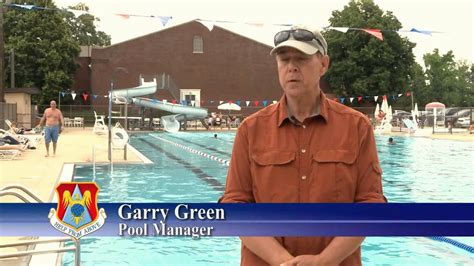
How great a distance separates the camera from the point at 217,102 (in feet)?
137

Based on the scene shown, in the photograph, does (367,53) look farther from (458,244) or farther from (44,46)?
(44,46)

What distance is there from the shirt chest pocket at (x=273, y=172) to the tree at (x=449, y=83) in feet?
71.6

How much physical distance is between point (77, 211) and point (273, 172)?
1539 mm

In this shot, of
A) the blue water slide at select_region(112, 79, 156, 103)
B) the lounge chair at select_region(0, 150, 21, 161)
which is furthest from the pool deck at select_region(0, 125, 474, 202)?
the blue water slide at select_region(112, 79, 156, 103)

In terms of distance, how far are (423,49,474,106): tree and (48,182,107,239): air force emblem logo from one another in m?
21.4

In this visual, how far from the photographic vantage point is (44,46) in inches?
1446

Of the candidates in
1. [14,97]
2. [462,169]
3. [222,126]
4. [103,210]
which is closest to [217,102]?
[222,126]

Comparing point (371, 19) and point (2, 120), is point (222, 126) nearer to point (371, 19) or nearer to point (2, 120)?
point (2, 120)

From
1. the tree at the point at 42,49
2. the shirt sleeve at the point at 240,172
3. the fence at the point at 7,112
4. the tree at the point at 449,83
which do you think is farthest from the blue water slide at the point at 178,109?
the shirt sleeve at the point at 240,172

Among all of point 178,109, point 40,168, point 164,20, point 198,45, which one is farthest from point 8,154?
point 178,109

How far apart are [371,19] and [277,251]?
6.39m

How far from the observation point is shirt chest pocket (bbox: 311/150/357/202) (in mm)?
2295

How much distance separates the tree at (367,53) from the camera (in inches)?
313

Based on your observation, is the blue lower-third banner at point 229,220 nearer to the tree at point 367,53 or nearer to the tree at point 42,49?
the tree at point 367,53
